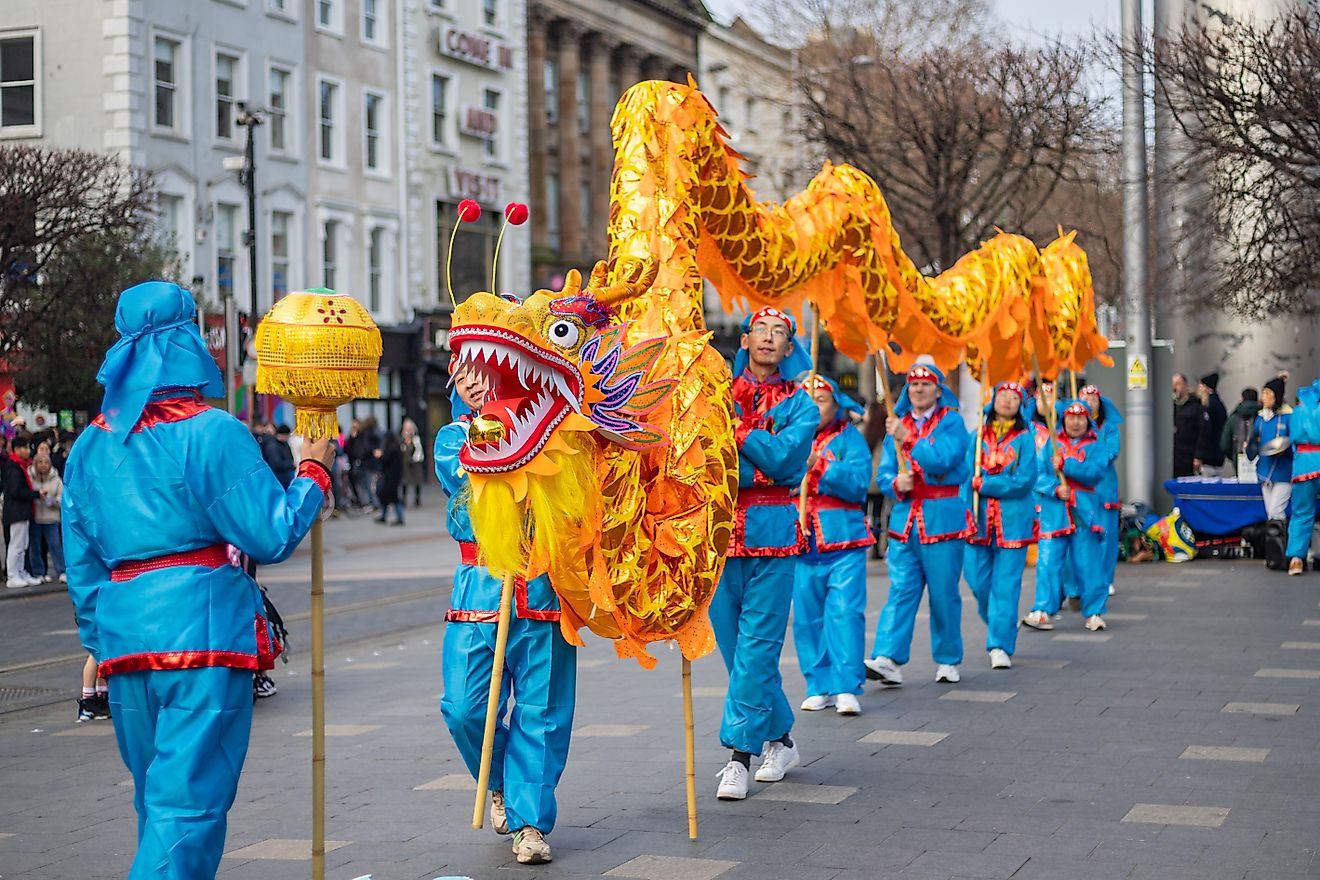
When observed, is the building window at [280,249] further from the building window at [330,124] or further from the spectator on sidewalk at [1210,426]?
the spectator on sidewalk at [1210,426]

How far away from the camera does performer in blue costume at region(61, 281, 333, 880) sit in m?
4.84

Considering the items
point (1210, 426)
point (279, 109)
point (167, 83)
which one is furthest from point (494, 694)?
point (279, 109)

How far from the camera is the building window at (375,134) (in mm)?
37156

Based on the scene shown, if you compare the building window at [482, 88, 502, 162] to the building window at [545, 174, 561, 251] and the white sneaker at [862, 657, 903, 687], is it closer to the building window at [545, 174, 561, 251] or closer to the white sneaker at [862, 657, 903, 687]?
the building window at [545, 174, 561, 251]

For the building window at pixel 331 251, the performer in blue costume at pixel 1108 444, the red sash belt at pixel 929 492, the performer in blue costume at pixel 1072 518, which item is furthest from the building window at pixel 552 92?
the red sash belt at pixel 929 492

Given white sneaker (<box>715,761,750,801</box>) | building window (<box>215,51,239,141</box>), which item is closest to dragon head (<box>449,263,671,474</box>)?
white sneaker (<box>715,761,750,801</box>)

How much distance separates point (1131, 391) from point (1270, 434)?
2644mm

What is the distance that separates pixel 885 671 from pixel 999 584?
124 centimetres

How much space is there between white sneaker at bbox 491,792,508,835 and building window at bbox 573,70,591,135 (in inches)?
1729

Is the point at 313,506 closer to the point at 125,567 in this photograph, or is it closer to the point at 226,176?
the point at 125,567

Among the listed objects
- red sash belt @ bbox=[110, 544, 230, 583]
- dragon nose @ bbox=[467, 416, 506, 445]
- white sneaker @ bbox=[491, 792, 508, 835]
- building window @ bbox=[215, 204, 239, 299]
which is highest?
building window @ bbox=[215, 204, 239, 299]

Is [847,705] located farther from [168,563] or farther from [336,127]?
[336,127]

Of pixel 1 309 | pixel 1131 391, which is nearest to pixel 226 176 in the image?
pixel 1 309

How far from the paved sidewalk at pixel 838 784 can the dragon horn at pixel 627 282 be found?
2012mm
